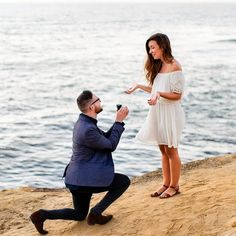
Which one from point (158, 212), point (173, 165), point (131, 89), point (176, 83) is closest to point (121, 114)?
point (131, 89)

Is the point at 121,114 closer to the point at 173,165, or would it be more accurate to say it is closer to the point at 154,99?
the point at 154,99

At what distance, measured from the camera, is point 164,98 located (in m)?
6.66

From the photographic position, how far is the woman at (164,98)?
6.65 metres

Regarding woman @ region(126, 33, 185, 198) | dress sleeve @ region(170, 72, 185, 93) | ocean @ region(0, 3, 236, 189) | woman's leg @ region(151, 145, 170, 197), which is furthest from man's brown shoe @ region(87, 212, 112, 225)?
A: ocean @ region(0, 3, 236, 189)

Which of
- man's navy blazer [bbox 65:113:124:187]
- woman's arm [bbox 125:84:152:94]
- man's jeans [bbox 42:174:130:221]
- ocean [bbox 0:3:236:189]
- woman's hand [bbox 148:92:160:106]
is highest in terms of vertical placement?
woman's arm [bbox 125:84:152:94]

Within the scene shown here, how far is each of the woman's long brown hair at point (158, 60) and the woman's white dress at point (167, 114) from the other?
3.4 inches

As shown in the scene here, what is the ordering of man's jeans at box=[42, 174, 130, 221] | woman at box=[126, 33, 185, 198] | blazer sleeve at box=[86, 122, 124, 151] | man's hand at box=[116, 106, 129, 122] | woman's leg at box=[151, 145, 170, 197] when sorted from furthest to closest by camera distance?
woman's leg at box=[151, 145, 170, 197] → woman at box=[126, 33, 185, 198] → man's jeans at box=[42, 174, 130, 221] → man's hand at box=[116, 106, 129, 122] → blazer sleeve at box=[86, 122, 124, 151]

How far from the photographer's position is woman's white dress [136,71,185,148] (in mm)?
6676

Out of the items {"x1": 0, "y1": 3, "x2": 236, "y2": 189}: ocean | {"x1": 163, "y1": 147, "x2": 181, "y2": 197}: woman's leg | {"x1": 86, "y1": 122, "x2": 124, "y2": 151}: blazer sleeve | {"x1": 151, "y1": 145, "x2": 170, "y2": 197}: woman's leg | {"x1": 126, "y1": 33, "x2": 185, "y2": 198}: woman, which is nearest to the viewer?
{"x1": 86, "y1": 122, "x2": 124, "y2": 151}: blazer sleeve

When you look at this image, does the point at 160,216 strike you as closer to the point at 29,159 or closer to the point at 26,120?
A: the point at 29,159

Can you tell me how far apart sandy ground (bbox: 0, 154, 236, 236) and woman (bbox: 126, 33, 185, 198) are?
473 mm

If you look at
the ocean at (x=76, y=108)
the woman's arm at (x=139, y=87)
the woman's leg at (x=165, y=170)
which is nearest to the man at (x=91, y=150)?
the woman's arm at (x=139, y=87)

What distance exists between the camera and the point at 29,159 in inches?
565

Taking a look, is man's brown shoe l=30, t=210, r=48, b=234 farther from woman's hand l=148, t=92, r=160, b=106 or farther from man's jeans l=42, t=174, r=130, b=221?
woman's hand l=148, t=92, r=160, b=106
